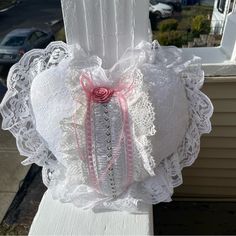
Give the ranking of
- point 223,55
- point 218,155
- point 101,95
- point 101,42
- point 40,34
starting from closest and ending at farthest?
1. point 101,95
2. point 101,42
3. point 223,55
4. point 218,155
5. point 40,34

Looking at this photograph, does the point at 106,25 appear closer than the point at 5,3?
Yes

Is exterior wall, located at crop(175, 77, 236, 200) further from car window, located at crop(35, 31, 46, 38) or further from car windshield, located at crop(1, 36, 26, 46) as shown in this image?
car window, located at crop(35, 31, 46, 38)

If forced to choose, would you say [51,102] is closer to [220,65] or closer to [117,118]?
[117,118]

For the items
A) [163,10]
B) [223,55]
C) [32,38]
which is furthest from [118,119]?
[163,10]

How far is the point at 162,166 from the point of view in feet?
4.52

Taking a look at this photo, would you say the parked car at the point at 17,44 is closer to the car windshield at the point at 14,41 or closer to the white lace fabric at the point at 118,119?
the car windshield at the point at 14,41

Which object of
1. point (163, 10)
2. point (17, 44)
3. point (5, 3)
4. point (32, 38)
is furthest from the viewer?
point (5, 3)

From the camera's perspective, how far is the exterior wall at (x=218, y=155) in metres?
1.83

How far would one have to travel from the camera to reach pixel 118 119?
1.22 metres

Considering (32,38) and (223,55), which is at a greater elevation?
(223,55)

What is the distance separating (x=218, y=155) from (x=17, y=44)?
19.5 feet

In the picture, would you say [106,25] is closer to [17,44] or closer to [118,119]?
[118,119]

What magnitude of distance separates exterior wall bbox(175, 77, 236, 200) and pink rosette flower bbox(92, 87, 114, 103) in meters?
0.77

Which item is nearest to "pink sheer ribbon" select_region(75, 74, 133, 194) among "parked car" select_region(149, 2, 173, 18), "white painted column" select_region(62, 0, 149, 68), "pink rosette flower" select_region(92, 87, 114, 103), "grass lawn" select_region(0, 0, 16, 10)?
"pink rosette flower" select_region(92, 87, 114, 103)
